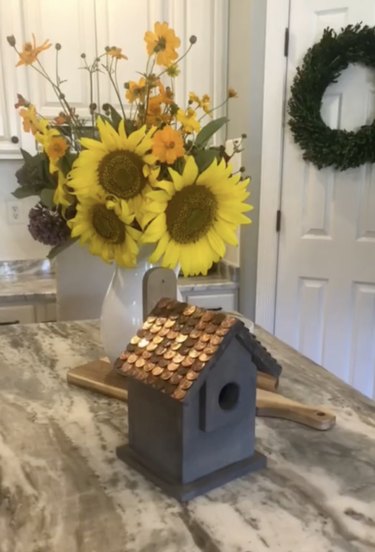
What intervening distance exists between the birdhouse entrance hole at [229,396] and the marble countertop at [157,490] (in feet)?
0.36

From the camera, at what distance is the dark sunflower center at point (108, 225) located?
886mm

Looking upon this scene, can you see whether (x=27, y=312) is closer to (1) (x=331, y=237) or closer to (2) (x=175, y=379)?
(1) (x=331, y=237)

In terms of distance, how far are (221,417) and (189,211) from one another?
327 mm

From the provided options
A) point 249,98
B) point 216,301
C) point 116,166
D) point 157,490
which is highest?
point 249,98

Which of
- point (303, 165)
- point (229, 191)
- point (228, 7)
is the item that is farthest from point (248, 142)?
point (229, 191)

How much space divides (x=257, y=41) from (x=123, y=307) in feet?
5.39

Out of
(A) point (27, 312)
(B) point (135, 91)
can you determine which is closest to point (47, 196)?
(B) point (135, 91)

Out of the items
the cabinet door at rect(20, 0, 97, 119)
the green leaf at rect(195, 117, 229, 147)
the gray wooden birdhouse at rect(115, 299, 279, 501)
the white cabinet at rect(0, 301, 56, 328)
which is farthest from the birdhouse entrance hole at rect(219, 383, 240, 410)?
the cabinet door at rect(20, 0, 97, 119)

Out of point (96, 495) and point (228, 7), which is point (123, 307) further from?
point (228, 7)

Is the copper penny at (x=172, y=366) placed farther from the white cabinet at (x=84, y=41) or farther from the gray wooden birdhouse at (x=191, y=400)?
the white cabinet at (x=84, y=41)

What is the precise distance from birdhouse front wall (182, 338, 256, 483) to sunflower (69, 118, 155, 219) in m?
0.31

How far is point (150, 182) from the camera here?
85 cm

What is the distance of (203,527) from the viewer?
64 centimetres

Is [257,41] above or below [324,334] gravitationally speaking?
above
